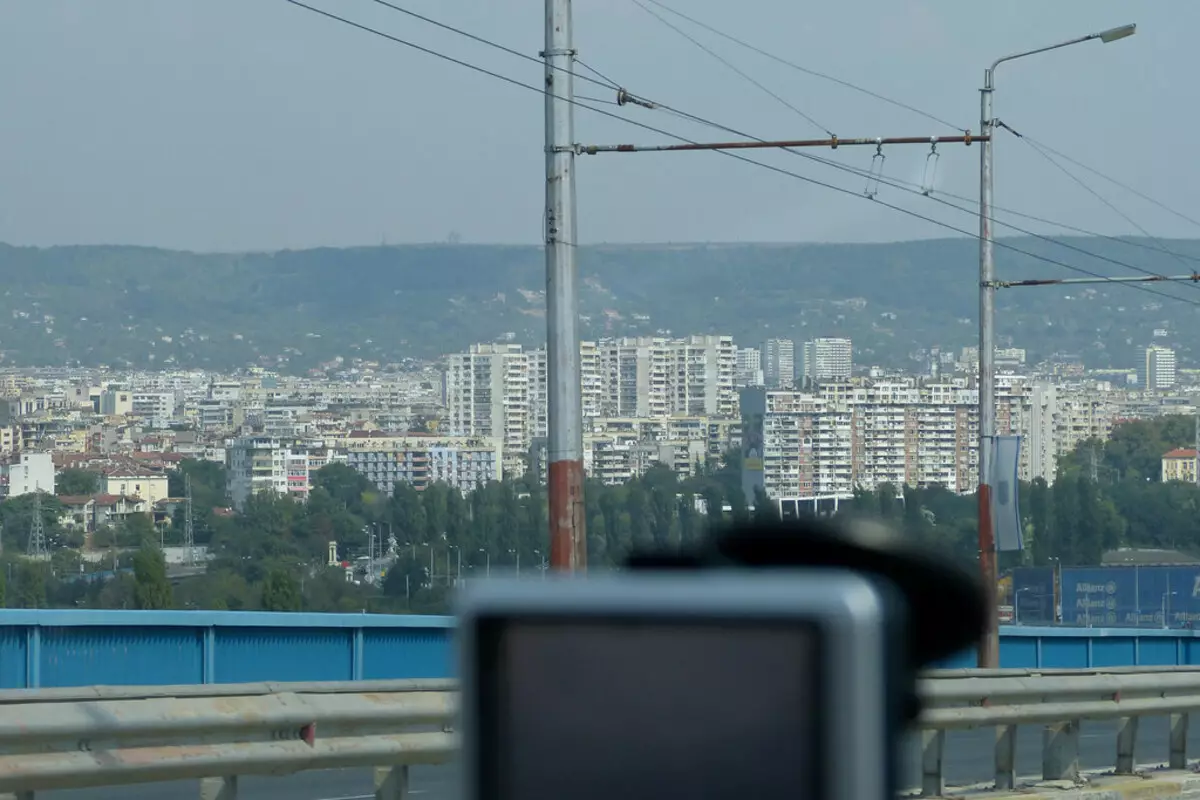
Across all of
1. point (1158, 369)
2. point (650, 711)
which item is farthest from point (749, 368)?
point (650, 711)

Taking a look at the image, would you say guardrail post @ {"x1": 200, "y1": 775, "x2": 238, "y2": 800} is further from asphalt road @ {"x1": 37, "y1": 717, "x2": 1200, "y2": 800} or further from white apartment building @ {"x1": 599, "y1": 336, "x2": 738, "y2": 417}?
white apartment building @ {"x1": 599, "y1": 336, "x2": 738, "y2": 417}

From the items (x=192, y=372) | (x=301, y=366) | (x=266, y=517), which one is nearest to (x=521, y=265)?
(x=301, y=366)

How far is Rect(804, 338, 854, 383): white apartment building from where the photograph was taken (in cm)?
14900

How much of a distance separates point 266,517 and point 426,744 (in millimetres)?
47956

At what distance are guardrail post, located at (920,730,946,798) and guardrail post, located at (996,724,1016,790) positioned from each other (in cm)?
62

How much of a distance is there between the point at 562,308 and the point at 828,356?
143962 mm

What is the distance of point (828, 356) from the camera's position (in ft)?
518

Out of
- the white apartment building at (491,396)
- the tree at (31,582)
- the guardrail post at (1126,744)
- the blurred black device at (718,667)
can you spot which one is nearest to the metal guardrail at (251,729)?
the guardrail post at (1126,744)

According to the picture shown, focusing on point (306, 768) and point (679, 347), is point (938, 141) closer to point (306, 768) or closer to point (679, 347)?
point (306, 768)

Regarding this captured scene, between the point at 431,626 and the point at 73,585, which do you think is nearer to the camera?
the point at 431,626

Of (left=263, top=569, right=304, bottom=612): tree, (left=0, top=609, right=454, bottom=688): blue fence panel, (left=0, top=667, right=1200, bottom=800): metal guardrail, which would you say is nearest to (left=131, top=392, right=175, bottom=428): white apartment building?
(left=263, top=569, right=304, bottom=612): tree

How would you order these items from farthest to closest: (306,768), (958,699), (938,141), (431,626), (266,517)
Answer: (266,517)
(938,141)
(431,626)
(958,699)
(306,768)

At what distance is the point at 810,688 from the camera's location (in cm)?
174

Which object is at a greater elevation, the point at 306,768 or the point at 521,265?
the point at 521,265
